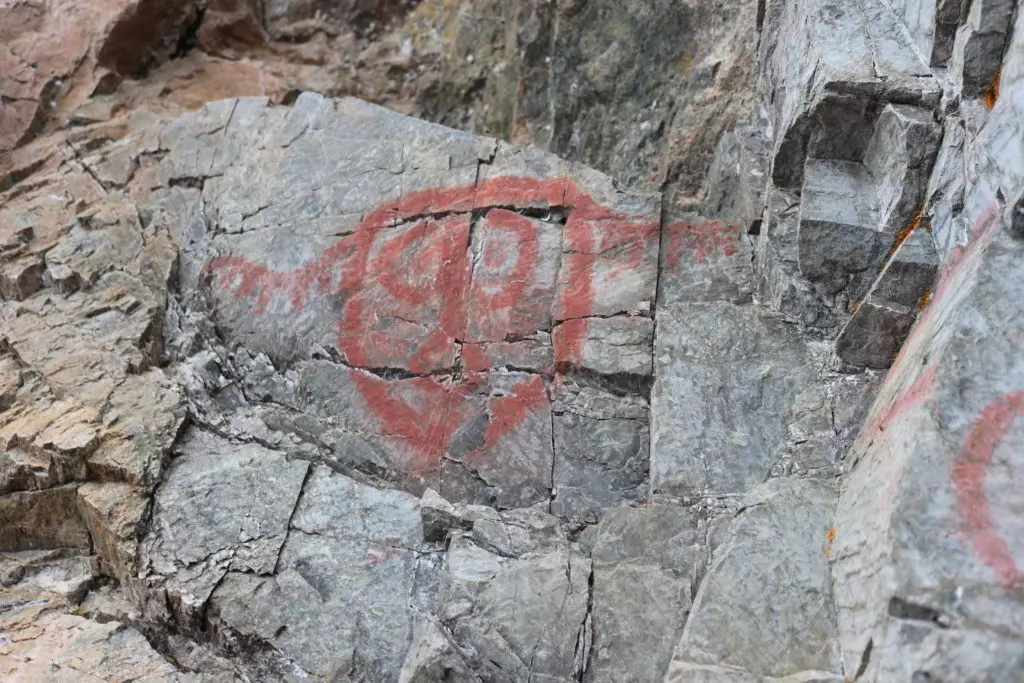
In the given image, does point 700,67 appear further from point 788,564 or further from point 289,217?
point 788,564

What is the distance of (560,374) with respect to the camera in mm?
3701

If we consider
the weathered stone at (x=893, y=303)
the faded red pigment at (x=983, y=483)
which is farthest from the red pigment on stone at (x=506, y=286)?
the faded red pigment at (x=983, y=483)

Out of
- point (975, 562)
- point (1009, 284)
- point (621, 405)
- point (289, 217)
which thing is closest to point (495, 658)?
point (621, 405)

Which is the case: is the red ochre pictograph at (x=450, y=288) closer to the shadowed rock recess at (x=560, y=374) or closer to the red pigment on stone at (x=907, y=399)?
the shadowed rock recess at (x=560, y=374)

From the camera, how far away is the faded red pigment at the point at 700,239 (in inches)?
151

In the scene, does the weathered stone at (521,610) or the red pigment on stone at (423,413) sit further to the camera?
the red pigment on stone at (423,413)

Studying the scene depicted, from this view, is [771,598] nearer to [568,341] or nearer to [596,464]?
[596,464]

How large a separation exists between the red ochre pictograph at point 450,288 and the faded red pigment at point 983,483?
5.67 ft

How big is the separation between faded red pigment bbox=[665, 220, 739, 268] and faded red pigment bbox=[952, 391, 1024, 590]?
1666mm

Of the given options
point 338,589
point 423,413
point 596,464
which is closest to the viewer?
point 338,589

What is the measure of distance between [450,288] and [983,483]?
2.47 m

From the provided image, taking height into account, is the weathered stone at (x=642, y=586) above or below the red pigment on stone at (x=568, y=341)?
below

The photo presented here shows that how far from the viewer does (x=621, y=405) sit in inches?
142

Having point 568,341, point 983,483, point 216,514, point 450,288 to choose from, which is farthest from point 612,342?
point 216,514
